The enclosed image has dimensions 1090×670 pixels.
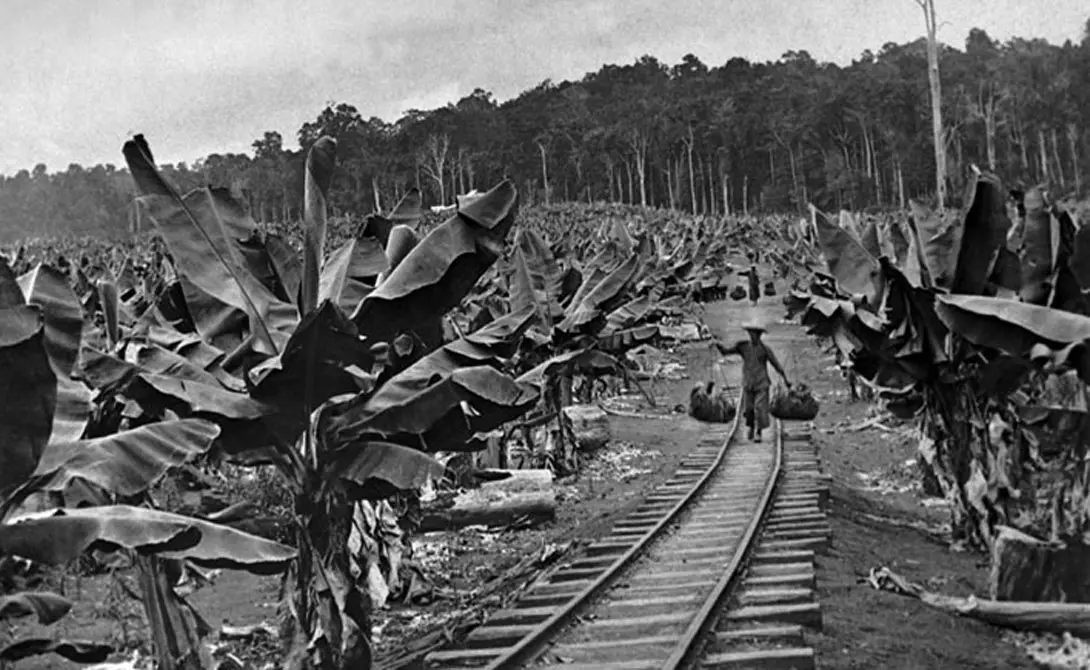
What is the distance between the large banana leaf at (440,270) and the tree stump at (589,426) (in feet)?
37.4

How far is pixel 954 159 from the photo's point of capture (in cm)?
8012

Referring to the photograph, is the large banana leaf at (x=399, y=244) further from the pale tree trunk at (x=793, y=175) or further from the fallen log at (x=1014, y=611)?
the pale tree trunk at (x=793, y=175)

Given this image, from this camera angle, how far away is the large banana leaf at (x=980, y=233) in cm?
991

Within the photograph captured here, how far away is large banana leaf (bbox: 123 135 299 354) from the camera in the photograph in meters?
7.39

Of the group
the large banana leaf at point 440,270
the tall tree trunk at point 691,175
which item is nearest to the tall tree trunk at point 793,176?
the tall tree trunk at point 691,175

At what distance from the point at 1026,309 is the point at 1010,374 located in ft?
8.09

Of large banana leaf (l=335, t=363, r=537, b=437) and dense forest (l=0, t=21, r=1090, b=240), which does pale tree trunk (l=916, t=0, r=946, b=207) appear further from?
dense forest (l=0, t=21, r=1090, b=240)

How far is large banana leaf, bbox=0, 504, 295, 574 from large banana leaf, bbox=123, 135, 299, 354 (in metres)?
1.81

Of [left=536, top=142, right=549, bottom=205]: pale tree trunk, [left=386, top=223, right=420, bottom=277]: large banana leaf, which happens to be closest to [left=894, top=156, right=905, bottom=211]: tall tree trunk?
[left=536, top=142, right=549, bottom=205]: pale tree trunk

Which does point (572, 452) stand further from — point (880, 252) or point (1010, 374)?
point (1010, 374)

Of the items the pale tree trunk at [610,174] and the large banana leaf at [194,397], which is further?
the pale tree trunk at [610,174]

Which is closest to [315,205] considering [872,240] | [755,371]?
[872,240]

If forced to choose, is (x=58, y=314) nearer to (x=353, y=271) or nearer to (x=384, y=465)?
(x=384, y=465)

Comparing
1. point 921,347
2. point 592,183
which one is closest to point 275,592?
point 921,347
